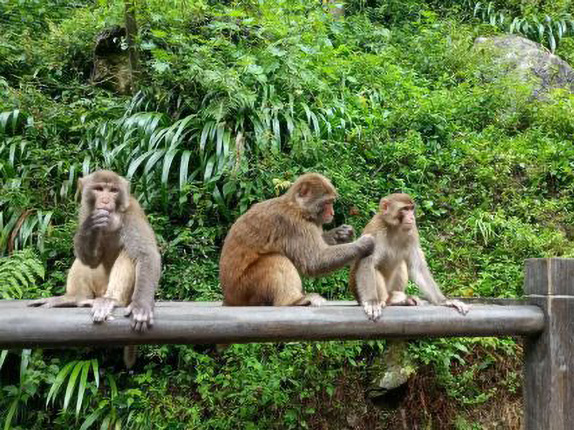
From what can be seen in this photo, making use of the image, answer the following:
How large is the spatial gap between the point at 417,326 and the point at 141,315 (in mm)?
1366

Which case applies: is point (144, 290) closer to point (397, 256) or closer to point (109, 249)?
point (109, 249)

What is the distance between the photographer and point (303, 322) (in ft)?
9.75

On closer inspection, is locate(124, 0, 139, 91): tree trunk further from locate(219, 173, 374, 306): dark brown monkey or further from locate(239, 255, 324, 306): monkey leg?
locate(239, 255, 324, 306): monkey leg

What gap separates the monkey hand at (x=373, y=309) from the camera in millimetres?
3090

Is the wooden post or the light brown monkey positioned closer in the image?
the wooden post

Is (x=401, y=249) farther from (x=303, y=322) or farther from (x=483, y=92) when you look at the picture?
(x=483, y=92)

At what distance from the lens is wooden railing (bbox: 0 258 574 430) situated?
277cm

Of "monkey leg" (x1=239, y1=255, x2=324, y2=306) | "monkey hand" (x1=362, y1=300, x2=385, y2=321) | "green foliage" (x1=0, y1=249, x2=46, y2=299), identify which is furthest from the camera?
"green foliage" (x1=0, y1=249, x2=46, y2=299)

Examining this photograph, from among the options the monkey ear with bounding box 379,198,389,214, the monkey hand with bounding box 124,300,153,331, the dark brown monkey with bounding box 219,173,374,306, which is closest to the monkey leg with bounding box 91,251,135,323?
the monkey hand with bounding box 124,300,153,331

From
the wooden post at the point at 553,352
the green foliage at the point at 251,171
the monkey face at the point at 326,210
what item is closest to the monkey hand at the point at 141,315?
the monkey face at the point at 326,210

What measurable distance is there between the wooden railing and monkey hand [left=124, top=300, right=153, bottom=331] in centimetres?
3

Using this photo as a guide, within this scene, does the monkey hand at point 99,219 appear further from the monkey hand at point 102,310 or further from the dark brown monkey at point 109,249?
the monkey hand at point 102,310

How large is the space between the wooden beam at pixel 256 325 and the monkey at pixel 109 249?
29cm

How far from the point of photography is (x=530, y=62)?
9.25 m
